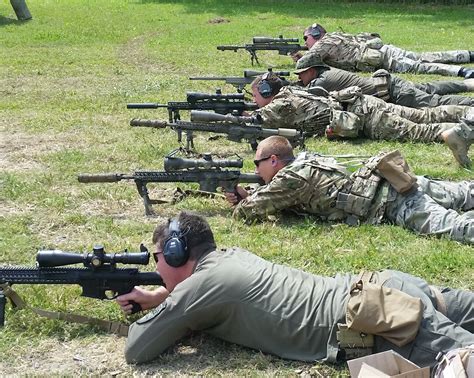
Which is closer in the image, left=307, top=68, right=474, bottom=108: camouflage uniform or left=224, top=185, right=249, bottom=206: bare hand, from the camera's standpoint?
left=224, top=185, right=249, bottom=206: bare hand

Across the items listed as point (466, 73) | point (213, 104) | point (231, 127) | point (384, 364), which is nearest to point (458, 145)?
point (231, 127)

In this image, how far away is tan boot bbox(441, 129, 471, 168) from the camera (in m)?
8.57

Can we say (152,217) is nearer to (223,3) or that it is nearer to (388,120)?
(388,120)

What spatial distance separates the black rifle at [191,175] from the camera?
752 centimetres

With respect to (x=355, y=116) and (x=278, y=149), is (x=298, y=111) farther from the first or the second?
(x=278, y=149)

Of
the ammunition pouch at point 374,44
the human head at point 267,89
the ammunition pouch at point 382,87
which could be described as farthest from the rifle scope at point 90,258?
the ammunition pouch at point 374,44

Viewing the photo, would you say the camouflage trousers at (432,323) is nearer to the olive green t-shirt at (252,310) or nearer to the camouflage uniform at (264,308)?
the camouflage uniform at (264,308)

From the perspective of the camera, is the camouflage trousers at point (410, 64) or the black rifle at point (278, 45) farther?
the black rifle at point (278, 45)

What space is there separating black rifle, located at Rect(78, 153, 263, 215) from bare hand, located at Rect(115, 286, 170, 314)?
8.56ft

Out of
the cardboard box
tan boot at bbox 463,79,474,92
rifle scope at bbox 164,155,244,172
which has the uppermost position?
the cardboard box

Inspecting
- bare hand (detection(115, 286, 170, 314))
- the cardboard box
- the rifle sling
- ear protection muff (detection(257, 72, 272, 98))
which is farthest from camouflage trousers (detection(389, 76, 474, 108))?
the cardboard box

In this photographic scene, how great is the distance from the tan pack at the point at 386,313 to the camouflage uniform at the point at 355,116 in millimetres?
5854

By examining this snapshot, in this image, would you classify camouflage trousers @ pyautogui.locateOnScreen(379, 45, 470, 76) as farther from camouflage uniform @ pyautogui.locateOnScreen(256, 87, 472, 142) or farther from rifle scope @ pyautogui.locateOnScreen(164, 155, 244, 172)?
rifle scope @ pyautogui.locateOnScreen(164, 155, 244, 172)

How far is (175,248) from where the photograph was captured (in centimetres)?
452
